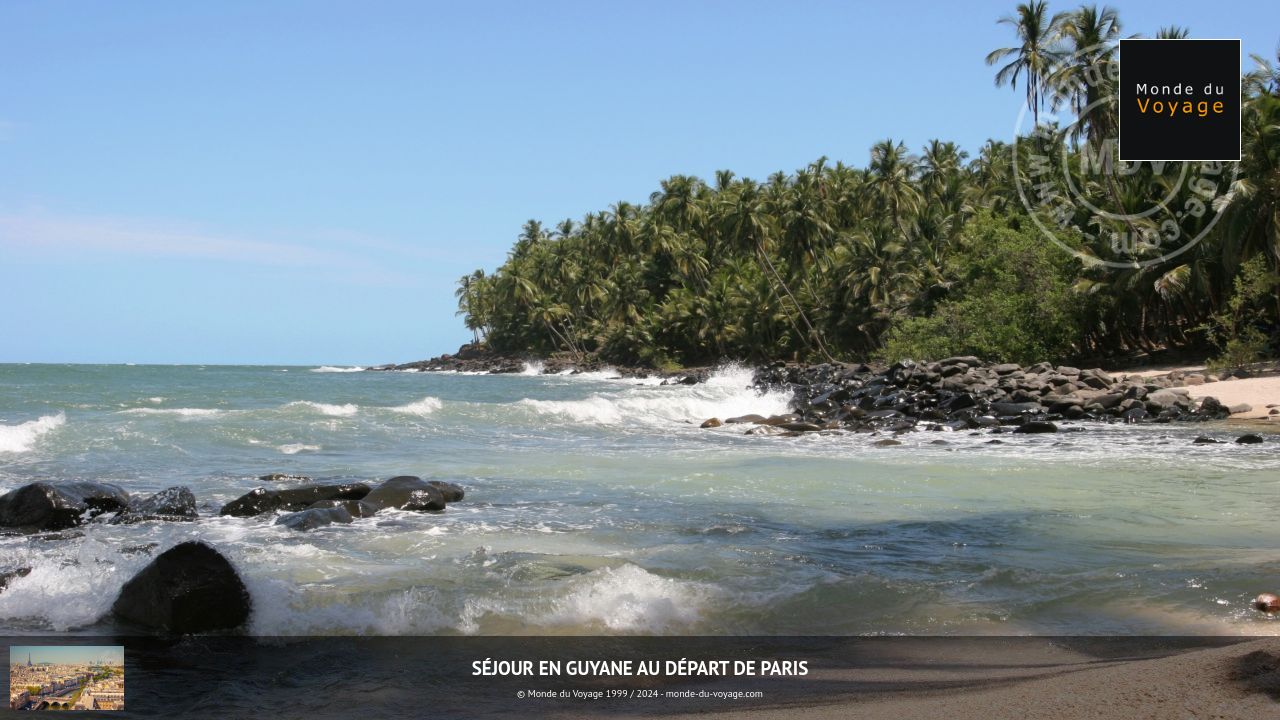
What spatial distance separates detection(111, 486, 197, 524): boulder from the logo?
29.1 m

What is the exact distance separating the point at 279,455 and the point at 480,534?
31.6ft

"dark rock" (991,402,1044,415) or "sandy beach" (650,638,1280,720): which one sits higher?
"dark rock" (991,402,1044,415)

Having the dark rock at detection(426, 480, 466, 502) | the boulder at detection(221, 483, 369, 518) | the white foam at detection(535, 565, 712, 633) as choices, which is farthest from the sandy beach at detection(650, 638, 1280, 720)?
the boulder at detection(221, 483, 369, 518)

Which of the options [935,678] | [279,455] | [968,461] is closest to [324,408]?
[279,455]

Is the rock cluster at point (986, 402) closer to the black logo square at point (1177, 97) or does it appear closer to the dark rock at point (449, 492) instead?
the black logo square at point (1177, 97)

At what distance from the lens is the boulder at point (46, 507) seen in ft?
30.9

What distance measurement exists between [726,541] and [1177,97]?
15.5 metres

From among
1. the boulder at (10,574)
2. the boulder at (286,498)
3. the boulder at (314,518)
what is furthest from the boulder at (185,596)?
the boulder at (286,498)

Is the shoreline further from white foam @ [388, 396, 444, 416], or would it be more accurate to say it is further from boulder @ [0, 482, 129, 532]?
boulder @ [0, 482, 129, 532]

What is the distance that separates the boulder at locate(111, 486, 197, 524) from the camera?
389 inches

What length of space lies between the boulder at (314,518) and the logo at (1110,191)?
A: 92.4ft

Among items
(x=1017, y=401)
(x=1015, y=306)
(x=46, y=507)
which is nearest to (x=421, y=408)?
(x=1017, y=401)

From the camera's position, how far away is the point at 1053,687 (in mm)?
3889

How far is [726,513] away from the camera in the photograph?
1030cm
